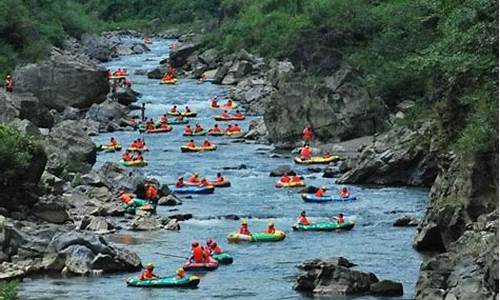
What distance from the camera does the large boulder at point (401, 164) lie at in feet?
161

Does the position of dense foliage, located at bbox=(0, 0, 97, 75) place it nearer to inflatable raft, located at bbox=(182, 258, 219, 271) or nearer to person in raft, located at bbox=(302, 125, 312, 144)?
person in raft, located at bbox=(302, 125, 312, 144)

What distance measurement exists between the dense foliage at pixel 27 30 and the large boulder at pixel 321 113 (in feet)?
66.8

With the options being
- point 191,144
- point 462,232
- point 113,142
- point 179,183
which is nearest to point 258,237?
point 462,232

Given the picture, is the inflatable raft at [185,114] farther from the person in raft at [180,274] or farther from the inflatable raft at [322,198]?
the person in raft at [180,274]

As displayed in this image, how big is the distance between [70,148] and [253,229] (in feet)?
47.9

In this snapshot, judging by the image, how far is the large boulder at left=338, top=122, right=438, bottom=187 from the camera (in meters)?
48.9

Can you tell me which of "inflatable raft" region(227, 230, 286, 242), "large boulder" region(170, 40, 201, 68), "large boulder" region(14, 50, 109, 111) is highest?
"large boulder" region(170, 40, 201, 68)

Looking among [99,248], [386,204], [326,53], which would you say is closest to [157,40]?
[326,53]

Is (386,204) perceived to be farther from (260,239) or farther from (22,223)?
(22,223)

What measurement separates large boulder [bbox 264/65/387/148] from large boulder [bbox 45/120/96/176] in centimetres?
1184

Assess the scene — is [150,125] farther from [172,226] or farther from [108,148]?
[172,226]

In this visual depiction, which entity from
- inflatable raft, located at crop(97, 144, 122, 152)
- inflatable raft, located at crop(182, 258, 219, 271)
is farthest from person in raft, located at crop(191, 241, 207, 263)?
inflatable raft, located at crop(97, 144, 122, 152)

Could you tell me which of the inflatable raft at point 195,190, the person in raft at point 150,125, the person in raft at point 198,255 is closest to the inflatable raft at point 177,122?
the person in raft at point 150,125

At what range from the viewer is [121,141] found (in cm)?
6222
